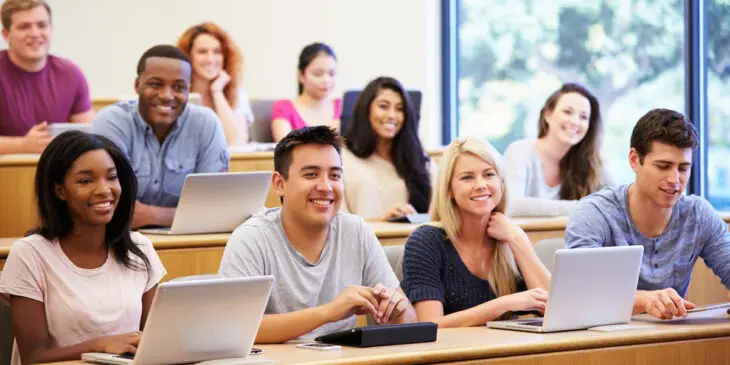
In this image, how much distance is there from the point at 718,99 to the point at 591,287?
3346mm

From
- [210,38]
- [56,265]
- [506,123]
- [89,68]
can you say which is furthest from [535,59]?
[56,265]

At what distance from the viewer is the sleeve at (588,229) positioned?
327cm

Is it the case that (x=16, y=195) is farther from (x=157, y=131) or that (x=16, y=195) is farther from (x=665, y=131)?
(x=665, y=131)

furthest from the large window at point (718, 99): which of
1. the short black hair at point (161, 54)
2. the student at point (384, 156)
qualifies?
the short black hair at point (161, 54)

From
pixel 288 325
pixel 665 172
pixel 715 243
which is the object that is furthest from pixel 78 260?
pixel 715 243

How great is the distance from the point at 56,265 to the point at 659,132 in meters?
1.72

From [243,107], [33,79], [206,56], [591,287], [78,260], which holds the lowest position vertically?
[591,287]

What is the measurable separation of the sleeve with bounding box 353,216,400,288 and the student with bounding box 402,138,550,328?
0.31 ft

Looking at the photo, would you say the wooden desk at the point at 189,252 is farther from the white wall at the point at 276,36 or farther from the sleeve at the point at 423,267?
the white wall at the point at 276,36

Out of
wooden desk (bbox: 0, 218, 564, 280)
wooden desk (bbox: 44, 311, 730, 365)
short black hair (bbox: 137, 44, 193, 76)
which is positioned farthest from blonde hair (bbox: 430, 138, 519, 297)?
short black hair (bbox: 137, 44, 193, 76)

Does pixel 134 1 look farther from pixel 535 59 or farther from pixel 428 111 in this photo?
pixel 535 59

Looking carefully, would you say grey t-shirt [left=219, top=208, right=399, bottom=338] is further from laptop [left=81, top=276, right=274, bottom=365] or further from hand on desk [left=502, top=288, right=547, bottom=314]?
laptop [left=81, top=276, right=274, bottom=365]

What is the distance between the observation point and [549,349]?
101 inches

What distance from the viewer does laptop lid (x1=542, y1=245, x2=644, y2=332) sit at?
105 inches
